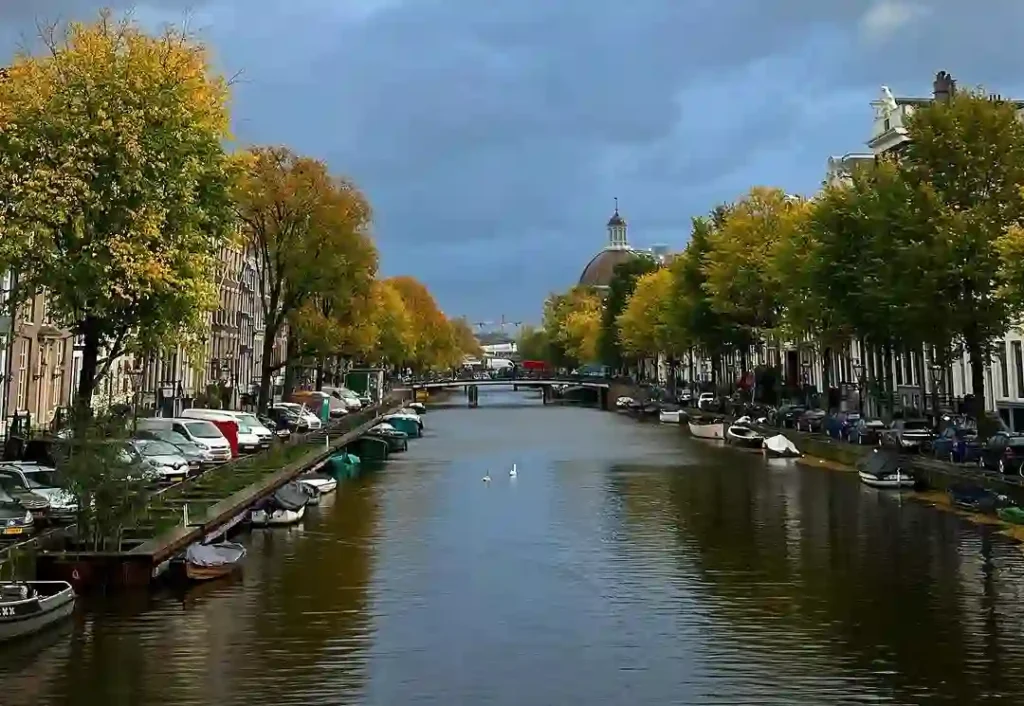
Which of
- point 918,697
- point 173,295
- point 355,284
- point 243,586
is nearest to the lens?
point 918,697

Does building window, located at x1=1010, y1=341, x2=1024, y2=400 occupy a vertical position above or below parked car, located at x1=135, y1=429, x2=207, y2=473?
above

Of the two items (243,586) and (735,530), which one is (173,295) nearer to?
(243,586)

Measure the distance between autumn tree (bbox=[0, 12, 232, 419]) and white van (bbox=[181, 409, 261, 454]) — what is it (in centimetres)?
1896

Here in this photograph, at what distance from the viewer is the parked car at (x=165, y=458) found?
38750 millimetres

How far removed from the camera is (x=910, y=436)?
50812mm

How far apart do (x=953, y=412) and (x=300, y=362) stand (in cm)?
4522

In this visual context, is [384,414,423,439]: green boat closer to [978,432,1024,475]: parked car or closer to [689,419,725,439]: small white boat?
[689,419,725,439]: small white boat

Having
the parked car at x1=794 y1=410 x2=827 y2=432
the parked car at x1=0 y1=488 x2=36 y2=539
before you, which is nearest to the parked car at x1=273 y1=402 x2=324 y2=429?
the parked car at x1=794 y1=410 x2=827 y2=432

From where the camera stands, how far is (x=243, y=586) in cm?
2683

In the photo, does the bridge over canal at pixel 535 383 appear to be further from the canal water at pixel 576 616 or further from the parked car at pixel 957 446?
the canal water at pixel 576 616

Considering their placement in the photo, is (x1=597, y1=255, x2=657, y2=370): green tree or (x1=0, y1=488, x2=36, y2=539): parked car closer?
(x1=0, y1=488, x2=36, y2=539): parked car

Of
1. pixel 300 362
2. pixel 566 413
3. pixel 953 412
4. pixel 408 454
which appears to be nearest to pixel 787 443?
pixel 953 412

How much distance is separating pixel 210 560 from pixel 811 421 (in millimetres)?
50189

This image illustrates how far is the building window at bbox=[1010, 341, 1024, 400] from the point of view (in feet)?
196
